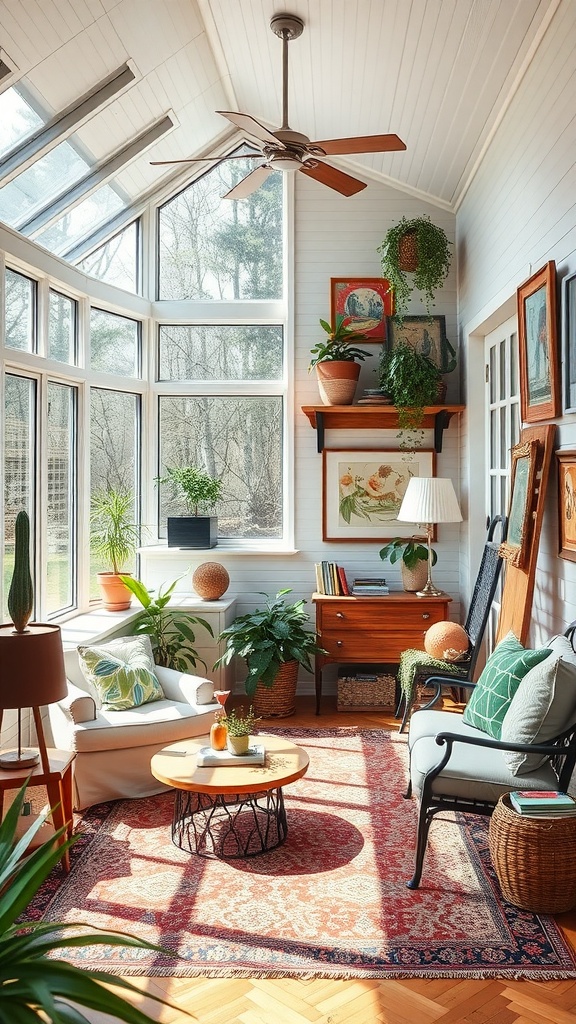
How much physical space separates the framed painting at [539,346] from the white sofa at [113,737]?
220 centimetres

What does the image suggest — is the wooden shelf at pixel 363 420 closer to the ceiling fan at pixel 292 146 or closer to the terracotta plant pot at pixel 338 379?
the terracotta plant pot at pixel 338 379

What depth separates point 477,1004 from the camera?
242 cm

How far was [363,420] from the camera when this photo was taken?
5992 mm

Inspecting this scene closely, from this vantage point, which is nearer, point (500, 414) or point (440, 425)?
point (500, 414)

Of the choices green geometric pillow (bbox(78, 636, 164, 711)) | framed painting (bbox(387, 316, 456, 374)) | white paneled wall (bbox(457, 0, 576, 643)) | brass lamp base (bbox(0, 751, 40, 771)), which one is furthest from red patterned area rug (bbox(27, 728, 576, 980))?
framed painting (bbox(387, 316, 456, 374))

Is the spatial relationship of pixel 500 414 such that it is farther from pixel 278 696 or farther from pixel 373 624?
pixel 278 696

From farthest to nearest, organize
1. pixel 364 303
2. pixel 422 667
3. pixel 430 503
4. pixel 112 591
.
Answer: pixel 364 303 < pixel 112 591 < pixel 430 503 < pixel 422 667

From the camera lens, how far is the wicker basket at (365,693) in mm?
5645

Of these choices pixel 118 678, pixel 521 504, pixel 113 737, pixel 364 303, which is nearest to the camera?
pixel 521 504

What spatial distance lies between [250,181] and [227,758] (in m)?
2.72

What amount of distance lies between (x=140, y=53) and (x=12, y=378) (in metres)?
1.82

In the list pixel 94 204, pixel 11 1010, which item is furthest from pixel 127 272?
pixel 11 1010

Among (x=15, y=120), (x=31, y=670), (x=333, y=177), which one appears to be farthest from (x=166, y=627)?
(x=15, y=120)

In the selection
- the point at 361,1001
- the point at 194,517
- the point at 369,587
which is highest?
the point at 194,517
